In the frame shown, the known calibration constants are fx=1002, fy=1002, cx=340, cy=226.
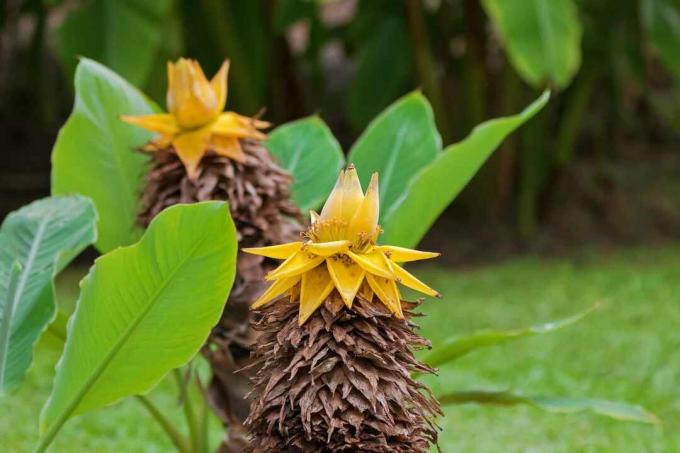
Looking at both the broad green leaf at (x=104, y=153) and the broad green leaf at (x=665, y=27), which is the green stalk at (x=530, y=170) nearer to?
the broad green leaf at (x=665, y=27)

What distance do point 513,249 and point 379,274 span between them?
15.5ft

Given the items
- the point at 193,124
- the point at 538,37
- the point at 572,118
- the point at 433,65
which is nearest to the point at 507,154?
the point at 572,118

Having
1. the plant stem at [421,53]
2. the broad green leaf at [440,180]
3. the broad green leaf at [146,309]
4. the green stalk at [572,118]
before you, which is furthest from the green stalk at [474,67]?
the broad green leaf at [146,309]

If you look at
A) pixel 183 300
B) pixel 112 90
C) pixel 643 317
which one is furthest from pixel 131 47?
pixel 183 300

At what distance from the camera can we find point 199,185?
1511 millimetres

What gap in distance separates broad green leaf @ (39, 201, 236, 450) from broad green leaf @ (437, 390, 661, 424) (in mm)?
479

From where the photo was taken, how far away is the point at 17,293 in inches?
56.3

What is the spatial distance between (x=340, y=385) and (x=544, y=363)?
2606mm

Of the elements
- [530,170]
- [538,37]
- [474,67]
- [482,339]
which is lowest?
[530,170]

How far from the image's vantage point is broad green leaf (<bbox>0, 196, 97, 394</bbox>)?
137 cm

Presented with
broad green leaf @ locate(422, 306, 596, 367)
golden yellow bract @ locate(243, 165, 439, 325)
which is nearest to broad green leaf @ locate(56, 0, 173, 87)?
broad green leaf @ locate(422, 306, 596, 367)

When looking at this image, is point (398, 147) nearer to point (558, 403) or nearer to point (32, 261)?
point (558, 403)

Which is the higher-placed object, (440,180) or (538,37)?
(440,180)

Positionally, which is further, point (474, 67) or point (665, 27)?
point (474, 67)
